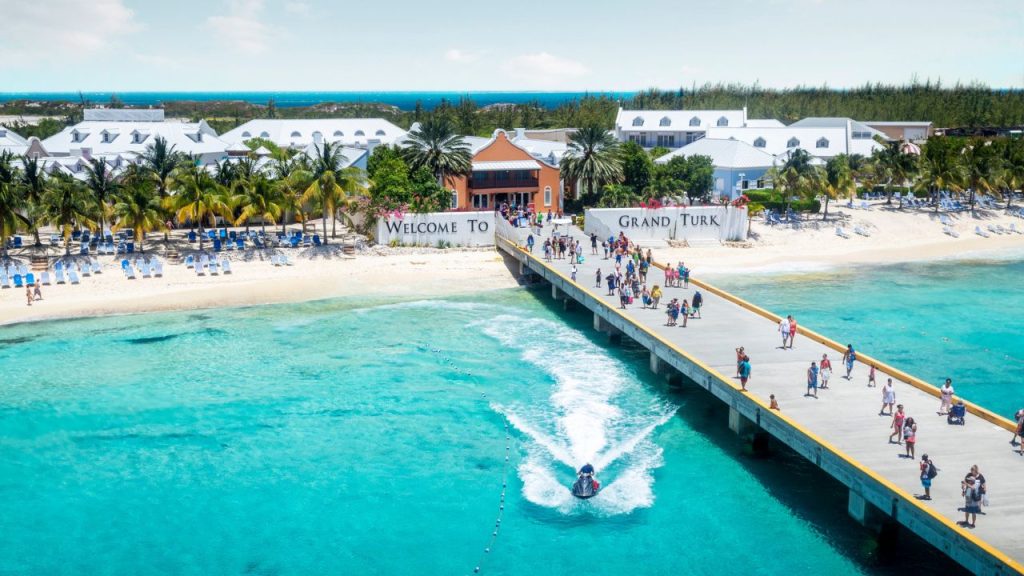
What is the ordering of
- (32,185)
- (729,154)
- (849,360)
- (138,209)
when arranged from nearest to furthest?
(849,360), (138,209), (32,185), (729,154)

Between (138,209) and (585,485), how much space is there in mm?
38232

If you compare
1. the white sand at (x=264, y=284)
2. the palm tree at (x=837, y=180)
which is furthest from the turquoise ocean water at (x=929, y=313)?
the white sand at (x=264, y=284)

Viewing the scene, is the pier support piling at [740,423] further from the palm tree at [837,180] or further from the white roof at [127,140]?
the white roof at [127,140]

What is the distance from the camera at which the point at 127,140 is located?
85.3 m

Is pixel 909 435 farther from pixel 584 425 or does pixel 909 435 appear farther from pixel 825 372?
pixel 584 425

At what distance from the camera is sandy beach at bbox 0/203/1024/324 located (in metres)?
48.4

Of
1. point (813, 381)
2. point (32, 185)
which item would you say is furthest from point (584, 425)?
point (32, 185)

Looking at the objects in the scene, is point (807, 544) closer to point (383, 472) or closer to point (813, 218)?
point (383, 472)

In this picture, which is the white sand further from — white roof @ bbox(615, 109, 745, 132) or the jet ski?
white roof @ bbox(615, 109, 745, 132)

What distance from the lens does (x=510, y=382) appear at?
117ft

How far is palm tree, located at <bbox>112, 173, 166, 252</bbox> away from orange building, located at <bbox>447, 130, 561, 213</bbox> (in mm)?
20400

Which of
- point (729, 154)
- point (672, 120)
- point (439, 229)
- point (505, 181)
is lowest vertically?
point (439, 229)

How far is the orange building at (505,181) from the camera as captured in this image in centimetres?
6662

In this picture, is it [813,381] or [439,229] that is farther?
[439,229]
